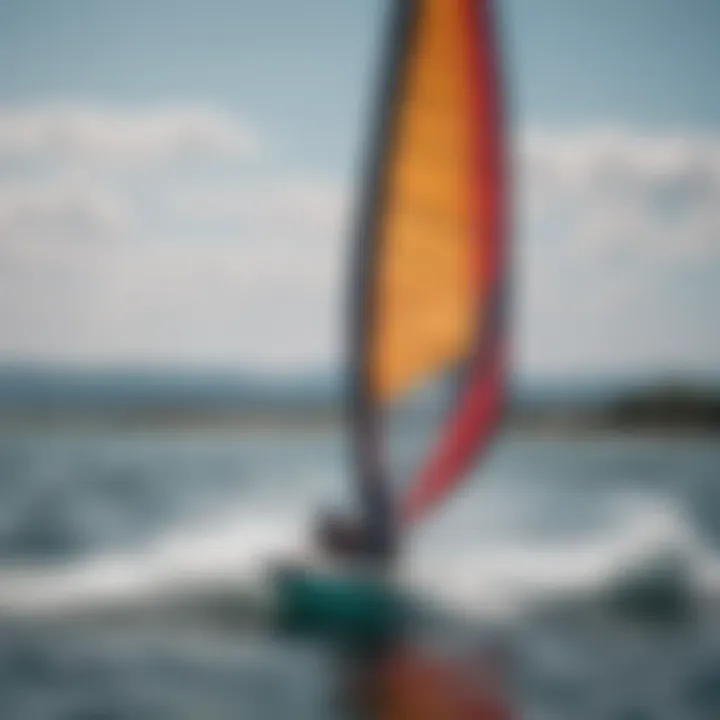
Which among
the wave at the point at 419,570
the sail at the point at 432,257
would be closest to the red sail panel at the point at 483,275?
the sail at the point at 432,257

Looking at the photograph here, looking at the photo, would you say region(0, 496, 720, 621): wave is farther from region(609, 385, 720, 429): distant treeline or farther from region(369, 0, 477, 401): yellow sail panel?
region(369, 0, 477, 401): yellow sail panel

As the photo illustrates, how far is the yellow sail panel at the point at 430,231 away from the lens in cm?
262

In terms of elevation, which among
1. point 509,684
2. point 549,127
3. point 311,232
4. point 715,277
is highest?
point 549,127

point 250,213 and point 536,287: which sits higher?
point 250,213

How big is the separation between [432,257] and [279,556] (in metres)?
0.69

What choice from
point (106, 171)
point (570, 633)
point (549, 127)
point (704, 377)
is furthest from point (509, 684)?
point (106, 171)

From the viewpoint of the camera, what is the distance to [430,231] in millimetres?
2695

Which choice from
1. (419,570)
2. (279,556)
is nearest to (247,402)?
(279,556)

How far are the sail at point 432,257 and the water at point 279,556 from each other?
0.33 ft

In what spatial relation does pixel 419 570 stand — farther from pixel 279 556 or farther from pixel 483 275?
pixel 483 275

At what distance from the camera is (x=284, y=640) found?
2.55 metres

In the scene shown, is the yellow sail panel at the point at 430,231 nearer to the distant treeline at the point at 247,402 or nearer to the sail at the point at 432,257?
the sail at the point at 432,257

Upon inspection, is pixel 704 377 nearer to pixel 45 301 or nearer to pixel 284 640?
pixel 284 640

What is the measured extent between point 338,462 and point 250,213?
1.68ft
